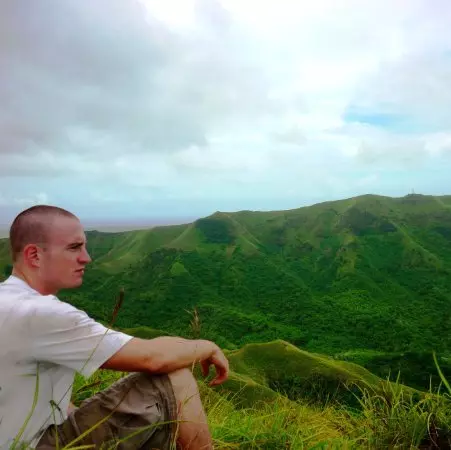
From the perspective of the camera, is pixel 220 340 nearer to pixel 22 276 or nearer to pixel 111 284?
pixel 111 284

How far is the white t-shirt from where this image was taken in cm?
222

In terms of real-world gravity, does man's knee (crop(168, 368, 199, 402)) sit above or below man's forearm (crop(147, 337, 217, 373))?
below

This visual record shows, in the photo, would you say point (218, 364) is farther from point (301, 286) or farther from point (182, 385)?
point (301, 286)

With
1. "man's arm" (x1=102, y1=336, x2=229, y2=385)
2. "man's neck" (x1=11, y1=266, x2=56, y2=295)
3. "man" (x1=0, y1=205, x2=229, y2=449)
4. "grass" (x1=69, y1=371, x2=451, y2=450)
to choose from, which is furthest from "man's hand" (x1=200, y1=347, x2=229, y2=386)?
"man's neck" (x1=11, y1=266, x2=56, y2=295)

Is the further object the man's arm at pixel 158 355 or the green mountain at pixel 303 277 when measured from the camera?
the green mountain at pixel 303 277

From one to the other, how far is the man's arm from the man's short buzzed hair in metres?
0.72

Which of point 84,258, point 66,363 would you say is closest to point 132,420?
point 66,363

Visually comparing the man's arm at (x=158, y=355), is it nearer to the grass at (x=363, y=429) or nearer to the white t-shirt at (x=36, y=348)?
the white t-shirt at (x=36, y=348)

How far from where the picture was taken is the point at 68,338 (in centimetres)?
228

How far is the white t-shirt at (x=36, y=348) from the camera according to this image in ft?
7.29

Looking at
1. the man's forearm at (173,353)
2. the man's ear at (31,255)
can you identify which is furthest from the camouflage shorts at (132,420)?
the man's ear at (31,255)

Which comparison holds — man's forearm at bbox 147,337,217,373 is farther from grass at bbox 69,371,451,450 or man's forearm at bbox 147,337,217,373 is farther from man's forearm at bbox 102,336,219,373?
grass at bbox 69,371,451,450

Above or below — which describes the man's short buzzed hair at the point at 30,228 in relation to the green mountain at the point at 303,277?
above

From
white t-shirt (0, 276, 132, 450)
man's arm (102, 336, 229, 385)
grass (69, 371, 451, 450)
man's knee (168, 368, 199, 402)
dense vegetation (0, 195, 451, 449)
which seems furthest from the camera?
dense vegetation (0, 195, 451, 449)
